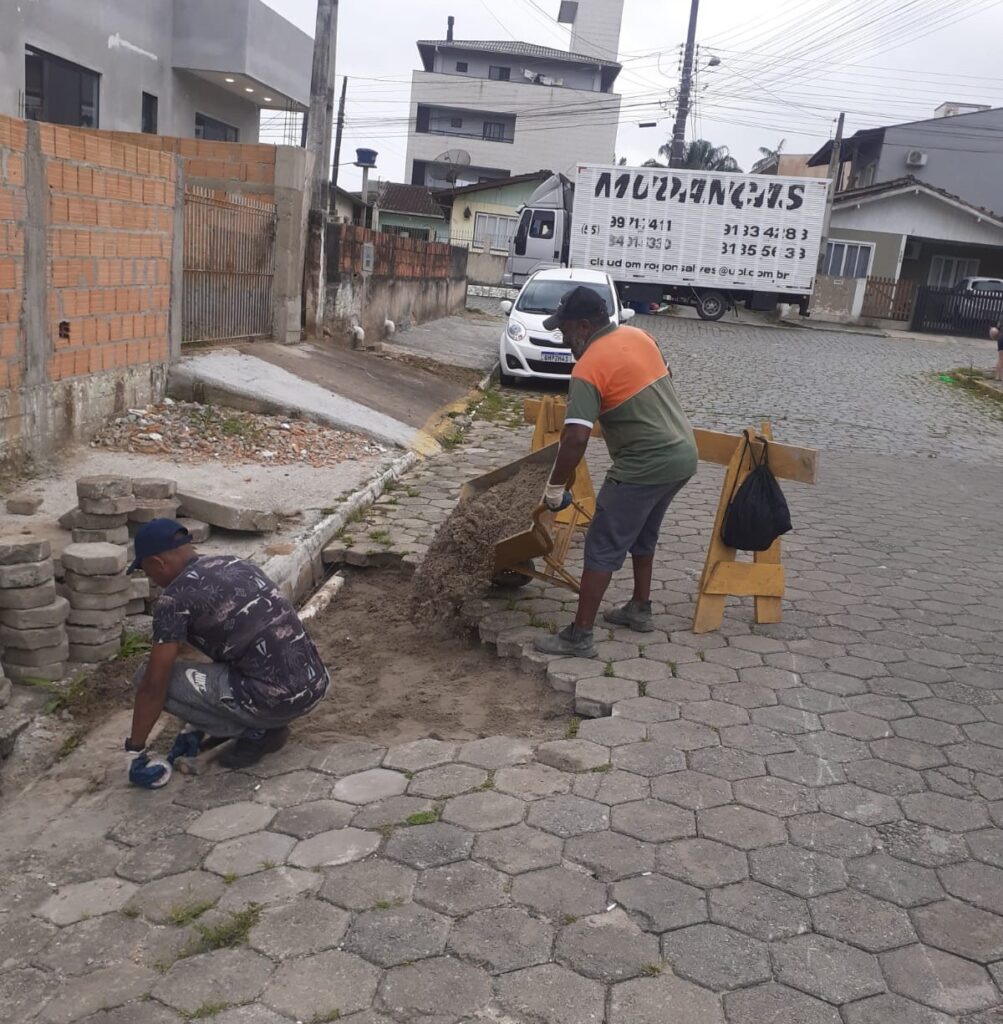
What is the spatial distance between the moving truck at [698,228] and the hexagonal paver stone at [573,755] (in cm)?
2403

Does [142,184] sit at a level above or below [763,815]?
above

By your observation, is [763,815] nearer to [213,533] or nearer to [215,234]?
[213,533]

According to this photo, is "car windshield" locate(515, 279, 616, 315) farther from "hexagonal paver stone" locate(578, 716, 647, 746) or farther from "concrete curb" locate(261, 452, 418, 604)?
"hexagonal paver stone" locate(578, 716, 647, 746)

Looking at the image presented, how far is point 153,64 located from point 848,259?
25228 mm

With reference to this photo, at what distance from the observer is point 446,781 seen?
11.6 feet

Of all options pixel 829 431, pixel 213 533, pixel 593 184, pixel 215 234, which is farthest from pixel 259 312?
pixel 593 184

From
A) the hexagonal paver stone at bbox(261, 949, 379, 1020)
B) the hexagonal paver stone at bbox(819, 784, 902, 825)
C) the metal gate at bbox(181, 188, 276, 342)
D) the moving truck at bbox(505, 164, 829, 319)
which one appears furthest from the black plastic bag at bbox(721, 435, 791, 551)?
the moving truck at bbox(505, 164, 829, 319)

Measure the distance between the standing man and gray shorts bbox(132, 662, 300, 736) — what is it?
1491 millimetres

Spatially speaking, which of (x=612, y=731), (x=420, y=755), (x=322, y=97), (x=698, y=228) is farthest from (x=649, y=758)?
(x=698, y=228)

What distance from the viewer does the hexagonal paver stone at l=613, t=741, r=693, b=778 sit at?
365cm

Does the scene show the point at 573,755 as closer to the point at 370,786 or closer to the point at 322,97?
the point at 370,786

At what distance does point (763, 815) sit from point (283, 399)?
21.9 ft

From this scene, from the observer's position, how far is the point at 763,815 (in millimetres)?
3369

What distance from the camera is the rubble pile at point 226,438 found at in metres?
7.40
